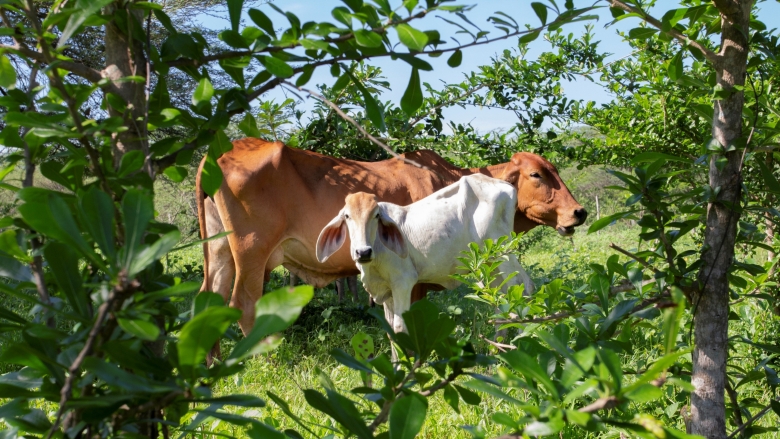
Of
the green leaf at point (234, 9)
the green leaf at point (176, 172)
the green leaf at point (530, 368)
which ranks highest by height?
the green leaf at point (234, 9)

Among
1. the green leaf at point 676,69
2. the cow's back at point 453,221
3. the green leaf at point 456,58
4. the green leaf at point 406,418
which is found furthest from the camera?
the cow's back at point 453,221

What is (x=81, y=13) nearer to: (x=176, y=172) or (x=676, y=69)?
(x=176, y=172)

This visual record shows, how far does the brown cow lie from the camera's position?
446cm

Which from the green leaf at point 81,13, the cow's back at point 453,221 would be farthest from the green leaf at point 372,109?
the cow's back at point 453,221

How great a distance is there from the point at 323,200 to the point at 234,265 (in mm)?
758

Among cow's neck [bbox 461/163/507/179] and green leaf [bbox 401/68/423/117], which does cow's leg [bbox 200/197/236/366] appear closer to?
cow's neck [bbox 461/163/507/179]

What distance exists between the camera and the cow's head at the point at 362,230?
12.2ft

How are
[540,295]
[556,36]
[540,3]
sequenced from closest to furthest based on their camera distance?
[540,3] < [540,295] < [556,36]

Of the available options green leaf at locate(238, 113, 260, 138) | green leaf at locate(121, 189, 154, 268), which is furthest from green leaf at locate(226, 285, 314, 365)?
green leaf at locate(238, 113, 260, 138)

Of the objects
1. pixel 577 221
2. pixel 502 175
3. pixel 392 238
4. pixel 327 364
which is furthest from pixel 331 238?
pixel 577 221

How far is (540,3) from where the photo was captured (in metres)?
1.09

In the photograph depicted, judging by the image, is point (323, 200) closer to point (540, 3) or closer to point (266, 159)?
point (266, 159)

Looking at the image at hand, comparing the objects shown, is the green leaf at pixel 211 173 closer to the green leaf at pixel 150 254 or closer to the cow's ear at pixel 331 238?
the green leaf at pixel 150 254

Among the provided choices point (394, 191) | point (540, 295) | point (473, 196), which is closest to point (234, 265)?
point (394, 191)
